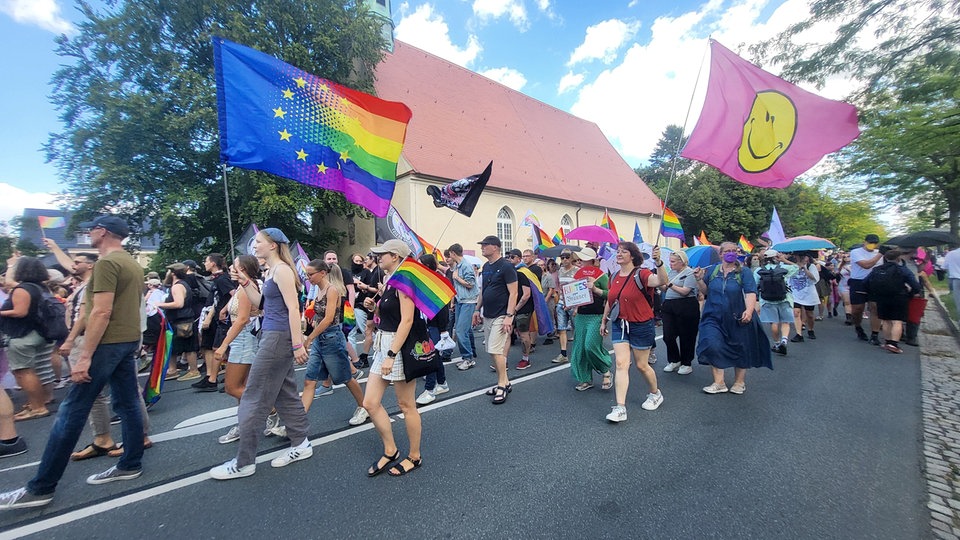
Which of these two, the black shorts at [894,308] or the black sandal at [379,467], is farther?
the black shorts at [894,308]

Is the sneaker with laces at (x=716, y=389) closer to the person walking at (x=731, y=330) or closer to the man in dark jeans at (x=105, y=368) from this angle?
the person walking at (x=731, y=330)

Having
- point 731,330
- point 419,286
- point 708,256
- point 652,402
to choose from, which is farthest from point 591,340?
point 419,286

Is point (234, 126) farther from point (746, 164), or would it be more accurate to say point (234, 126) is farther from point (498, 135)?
point (498, 135)

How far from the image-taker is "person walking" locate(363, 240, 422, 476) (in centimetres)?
313

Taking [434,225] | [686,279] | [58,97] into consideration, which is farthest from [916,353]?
[58,97]

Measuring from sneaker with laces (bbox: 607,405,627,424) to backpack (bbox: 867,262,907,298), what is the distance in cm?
637

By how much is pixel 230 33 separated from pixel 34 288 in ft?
47.6

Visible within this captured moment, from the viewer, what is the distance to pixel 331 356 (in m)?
4.08

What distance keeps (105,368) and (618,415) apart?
4.29m

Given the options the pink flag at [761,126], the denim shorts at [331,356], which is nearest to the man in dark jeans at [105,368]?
the denim shorts at [331,356]

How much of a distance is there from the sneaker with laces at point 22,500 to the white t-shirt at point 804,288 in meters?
10.7

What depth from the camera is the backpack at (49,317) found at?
468cm

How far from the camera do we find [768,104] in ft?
16.3

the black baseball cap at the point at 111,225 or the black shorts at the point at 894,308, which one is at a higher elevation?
the black baseball cap at the point at 111,225
